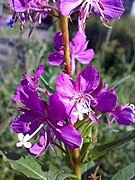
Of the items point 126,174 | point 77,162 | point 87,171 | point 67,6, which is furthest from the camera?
point 87,171

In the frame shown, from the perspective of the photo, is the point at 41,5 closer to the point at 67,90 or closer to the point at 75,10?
the point at 75,10

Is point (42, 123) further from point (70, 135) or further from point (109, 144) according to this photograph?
point (109, 144)

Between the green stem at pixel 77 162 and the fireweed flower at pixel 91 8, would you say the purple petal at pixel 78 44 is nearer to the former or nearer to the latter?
the fireweed flower at pixel 91 8

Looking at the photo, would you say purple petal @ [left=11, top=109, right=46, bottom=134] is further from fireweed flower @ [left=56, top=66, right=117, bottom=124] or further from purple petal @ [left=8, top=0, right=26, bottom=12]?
purple petal @ [left=8, top=0, right=26, bottom=12]

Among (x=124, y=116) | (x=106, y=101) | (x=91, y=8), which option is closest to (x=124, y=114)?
(x=124, y=116)

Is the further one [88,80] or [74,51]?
[74,51]

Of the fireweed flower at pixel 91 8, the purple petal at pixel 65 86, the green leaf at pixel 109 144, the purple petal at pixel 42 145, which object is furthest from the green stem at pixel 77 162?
the fireweed flower at pixel 91 8
